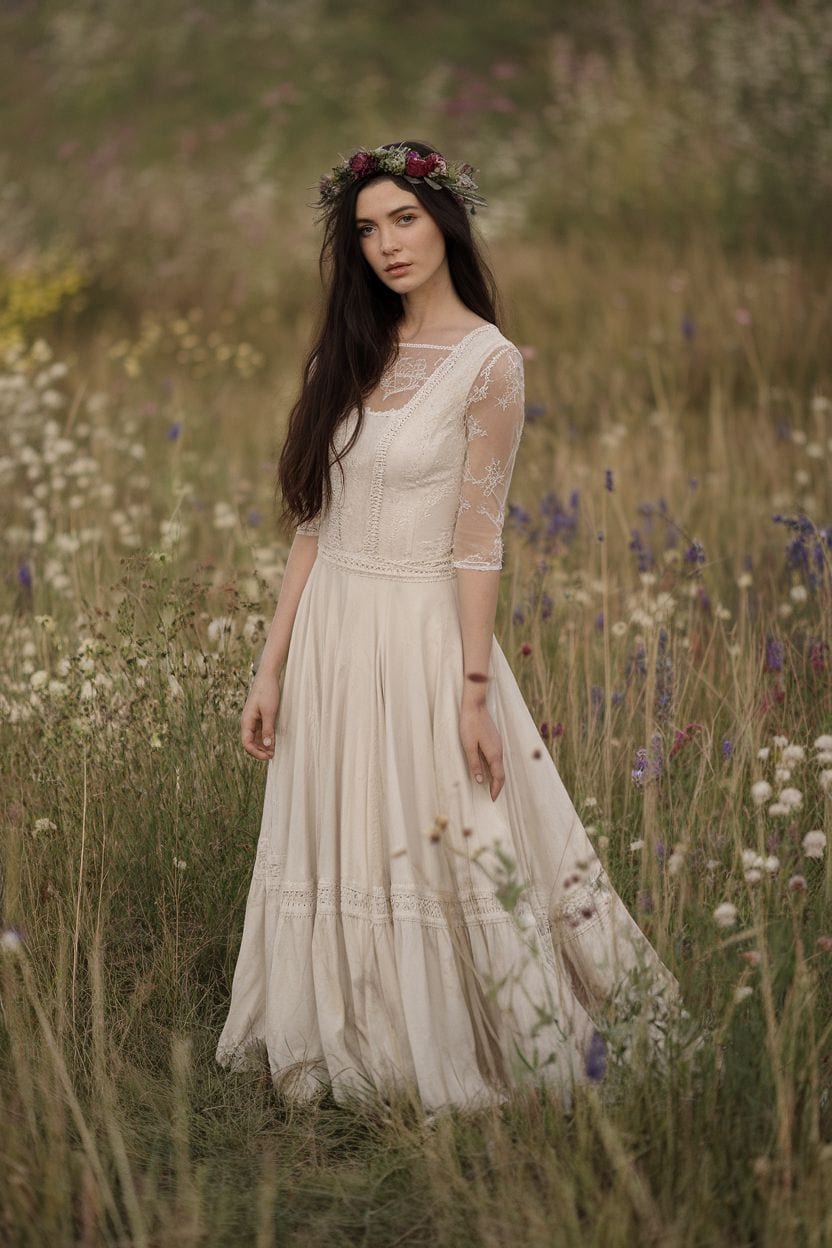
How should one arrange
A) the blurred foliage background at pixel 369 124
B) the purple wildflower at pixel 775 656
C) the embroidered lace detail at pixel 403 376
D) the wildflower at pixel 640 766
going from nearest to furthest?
1. the embroidered lace detail at pixel 403 376
2. the wildflower at pixel 640 766
3. the purple wildflower at pixel 775 656
4. the blurred foliage background at pixel 369 124

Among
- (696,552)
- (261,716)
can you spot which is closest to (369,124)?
(696,552)

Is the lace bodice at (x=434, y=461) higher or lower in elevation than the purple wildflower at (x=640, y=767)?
higher

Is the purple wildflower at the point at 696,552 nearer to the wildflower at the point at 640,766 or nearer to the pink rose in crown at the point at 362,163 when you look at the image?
the wildflower at the point at 640,766

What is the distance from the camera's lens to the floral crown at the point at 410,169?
2822 mm

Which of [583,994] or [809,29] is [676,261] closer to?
[809,29]

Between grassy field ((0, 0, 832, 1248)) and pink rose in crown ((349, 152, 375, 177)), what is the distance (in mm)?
539

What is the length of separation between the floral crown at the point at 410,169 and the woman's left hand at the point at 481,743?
1.08 meters

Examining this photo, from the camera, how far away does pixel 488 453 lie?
2.72 meters

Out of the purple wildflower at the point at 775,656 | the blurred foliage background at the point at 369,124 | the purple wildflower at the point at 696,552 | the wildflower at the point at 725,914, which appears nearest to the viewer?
the wildflower at the point at 725,914

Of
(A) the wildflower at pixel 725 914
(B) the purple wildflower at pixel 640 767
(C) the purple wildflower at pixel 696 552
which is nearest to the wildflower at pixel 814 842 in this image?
(A) the wildflower at pixel 725 914

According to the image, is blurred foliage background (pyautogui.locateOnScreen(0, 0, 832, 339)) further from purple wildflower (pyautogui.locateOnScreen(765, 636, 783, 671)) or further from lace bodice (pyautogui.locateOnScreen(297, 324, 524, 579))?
lace bodice (pyautogui.locateOnScreen(297, 324, 524, 579))

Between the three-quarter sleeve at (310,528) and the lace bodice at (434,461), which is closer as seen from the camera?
the lace bodice at (434,461)

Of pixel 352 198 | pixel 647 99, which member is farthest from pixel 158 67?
pixel 352 198

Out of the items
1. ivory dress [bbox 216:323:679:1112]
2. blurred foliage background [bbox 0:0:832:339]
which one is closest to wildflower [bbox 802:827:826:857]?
ivory dress [bbox 216:323:679:1112]
